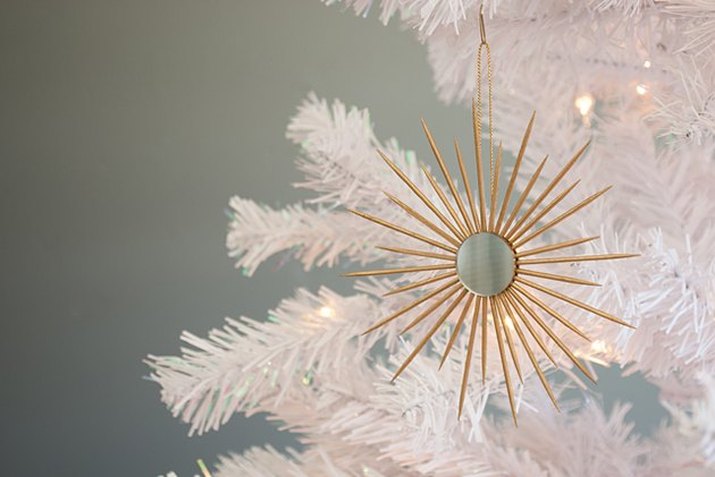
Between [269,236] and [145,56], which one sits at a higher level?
[145,56]

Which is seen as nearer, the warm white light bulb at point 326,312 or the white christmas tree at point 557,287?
the white christmas tree at point 557,287

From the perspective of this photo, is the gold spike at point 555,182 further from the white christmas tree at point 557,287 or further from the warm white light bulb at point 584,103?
the warm white light bulb at point 584,103

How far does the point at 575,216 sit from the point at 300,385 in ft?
0.72

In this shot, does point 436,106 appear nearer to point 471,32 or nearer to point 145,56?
point 145,56

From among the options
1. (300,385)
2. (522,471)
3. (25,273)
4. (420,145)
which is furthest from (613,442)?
(25,273)

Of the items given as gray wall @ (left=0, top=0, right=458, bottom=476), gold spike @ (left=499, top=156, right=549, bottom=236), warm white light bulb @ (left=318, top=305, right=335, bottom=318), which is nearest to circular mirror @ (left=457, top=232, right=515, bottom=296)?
gold spike @ (left=499, top=156, right=549, bottom=236)

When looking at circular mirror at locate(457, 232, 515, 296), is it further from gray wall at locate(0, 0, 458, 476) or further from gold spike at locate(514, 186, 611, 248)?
gray wall at locate(0, 0, 458, 476)

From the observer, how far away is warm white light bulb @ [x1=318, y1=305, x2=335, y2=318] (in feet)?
1.75

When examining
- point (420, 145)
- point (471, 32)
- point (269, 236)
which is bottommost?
point (269, 236)

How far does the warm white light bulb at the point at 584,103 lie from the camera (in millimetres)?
588

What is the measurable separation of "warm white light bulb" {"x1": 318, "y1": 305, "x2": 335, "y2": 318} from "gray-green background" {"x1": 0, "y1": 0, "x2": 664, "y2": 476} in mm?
634

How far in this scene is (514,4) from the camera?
45 cm

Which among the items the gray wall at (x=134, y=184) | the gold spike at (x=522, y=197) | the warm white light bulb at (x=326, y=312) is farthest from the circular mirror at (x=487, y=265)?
the gray wall at (x=134, y=184)

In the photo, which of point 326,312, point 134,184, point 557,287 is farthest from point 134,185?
point 557,287
